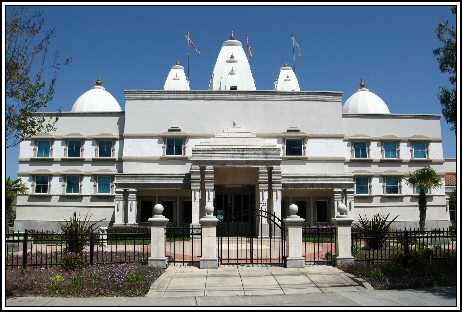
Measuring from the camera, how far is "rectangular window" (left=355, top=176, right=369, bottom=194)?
1452 inches

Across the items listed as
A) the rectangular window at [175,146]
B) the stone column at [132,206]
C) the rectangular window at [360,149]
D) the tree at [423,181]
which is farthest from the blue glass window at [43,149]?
the tree at [423,181]

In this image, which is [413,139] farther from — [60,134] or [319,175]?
[60,134]

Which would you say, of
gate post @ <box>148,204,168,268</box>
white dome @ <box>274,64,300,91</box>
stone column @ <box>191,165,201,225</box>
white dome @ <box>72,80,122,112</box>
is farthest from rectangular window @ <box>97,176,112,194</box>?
white dome @ <box>274,64,300,91</box>

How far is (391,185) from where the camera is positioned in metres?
37.1

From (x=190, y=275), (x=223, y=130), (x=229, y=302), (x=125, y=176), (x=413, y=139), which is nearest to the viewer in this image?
(x=229, y=302)

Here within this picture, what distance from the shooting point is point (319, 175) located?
107ft

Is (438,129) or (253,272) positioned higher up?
(438,129)

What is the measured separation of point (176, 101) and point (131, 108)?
3.12 meters

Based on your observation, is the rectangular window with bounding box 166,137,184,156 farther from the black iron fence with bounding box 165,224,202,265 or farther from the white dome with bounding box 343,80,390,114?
the white dome with bounding box 343,80,390,114

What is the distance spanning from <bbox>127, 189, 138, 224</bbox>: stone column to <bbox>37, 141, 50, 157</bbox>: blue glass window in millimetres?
8356

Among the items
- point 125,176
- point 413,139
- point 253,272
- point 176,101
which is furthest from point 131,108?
point 253,272

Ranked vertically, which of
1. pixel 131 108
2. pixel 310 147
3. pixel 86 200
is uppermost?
pixel 131 108

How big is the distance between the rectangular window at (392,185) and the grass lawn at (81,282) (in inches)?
1037

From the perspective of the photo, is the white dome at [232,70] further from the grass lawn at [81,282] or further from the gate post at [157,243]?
the grass lawn at [81,282]
